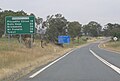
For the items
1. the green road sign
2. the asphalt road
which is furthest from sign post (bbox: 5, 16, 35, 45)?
the asphalt road

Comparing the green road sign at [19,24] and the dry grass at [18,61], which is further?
the green road sign at [19,24]

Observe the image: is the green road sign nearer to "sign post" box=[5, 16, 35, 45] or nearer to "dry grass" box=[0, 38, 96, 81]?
"sign post" box=[5, 16, 35, 45]

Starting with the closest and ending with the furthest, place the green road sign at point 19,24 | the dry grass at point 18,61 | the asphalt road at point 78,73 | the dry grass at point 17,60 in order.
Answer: the asphalt road at point 78,73
the dry grass at point 18,61
the dry grass at point 17,60
the green road sign at point 19,24

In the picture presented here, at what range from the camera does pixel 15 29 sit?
127 ft

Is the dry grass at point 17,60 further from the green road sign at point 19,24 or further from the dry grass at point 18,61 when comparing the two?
the green road sign at point 19,24

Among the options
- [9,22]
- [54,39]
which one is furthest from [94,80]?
[54,39]

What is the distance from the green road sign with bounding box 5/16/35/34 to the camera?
3844cm

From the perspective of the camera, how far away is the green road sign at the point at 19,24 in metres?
38.4

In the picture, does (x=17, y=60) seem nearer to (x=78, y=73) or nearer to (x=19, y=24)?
(x=78, y=73)

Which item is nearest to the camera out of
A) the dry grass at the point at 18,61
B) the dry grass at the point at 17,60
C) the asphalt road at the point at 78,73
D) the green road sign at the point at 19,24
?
the asphalt road at the point at 78,73

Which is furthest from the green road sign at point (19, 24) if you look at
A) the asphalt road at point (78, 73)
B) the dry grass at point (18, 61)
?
the asphalt road at point (78, 73)

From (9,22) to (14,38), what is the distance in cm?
4209

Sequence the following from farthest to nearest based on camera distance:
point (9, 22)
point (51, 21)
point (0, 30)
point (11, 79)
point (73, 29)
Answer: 1. point (73, 29)
2. point (51, 21)
3. point (0, 30)
4. point (9, 22)
5. point (11, 79)

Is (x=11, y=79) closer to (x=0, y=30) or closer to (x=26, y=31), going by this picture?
(x=26, y=31)
